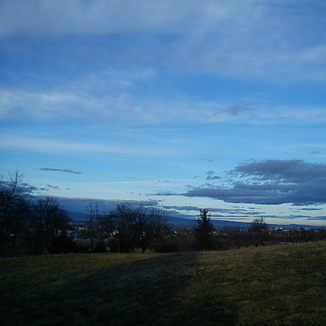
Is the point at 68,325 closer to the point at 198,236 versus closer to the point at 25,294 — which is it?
the point at 25,294

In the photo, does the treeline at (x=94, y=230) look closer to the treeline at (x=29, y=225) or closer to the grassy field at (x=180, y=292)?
the treeline at (x=29, y=225)

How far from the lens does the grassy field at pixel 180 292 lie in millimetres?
11938

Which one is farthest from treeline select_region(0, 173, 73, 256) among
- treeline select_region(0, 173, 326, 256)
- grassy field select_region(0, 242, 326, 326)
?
grassy field select_region(0, 242, 326, 326)

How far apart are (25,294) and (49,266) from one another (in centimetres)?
823

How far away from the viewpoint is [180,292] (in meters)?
15.4

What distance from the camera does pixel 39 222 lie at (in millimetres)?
62969

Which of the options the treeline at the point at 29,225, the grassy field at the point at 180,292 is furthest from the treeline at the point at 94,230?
the grassy field at the point at 180,292

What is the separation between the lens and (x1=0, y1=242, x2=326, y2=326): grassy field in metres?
11.9

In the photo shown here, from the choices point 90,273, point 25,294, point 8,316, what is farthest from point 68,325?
point 90,273

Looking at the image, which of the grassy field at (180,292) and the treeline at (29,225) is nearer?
the grassy field at (180,292)

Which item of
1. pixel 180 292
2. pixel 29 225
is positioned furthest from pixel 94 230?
pixel 180 292

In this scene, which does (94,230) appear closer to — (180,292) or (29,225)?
(29,225)

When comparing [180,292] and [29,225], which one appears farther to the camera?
[29,225]

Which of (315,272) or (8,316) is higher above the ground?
(315,272)
